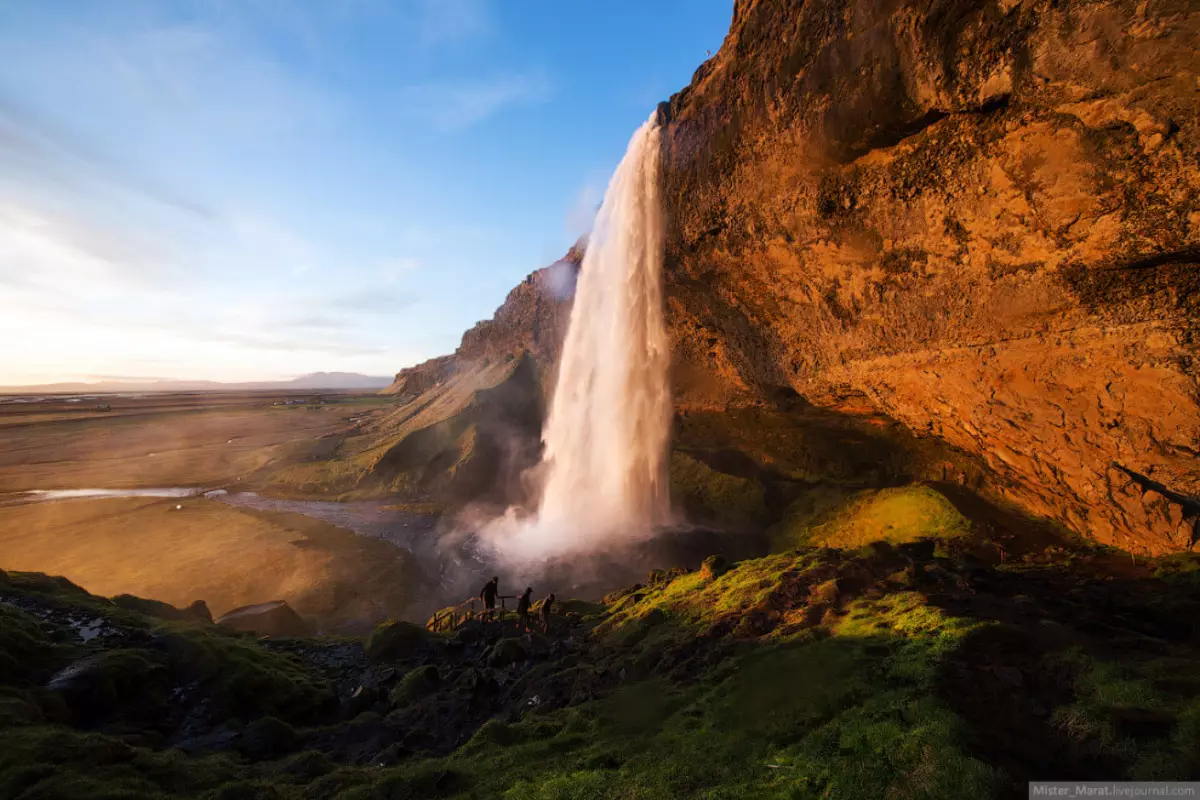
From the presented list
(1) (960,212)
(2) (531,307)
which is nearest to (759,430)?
(1) (960,212)

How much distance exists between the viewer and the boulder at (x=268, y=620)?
16.2 meters

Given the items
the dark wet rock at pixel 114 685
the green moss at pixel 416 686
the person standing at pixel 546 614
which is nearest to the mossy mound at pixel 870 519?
the person standing at pixel 546 614

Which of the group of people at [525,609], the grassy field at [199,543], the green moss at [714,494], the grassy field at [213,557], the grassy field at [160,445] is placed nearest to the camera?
the group of people at [525,609]

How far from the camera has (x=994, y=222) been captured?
36.9 ft

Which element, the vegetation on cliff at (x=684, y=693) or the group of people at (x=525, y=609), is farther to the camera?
the group of people at (x=525, y=609)

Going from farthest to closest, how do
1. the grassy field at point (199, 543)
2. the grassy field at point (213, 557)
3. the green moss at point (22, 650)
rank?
the grassy field at point (199, 543) < the grassy field at point (213, 557) < the green moss at point (22, 650)

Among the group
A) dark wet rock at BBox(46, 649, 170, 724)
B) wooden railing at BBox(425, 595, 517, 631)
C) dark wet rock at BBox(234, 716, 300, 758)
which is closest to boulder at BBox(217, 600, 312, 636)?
wooden railing at BBox(425, 595, 517, 631)

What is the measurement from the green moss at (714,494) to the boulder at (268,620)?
18313 millimetres

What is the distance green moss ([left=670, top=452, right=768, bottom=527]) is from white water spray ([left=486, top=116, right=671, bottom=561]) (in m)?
1.25

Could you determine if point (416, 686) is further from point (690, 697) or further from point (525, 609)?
point (690, 697)

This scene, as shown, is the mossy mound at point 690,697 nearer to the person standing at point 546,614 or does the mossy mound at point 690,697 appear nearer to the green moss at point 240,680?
the green moss at point 240,680

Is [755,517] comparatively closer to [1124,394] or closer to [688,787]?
[1124,394]

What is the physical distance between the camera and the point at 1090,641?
22.9ft

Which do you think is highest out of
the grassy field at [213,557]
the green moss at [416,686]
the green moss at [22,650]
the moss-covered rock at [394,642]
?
the green moss at [22,650]
